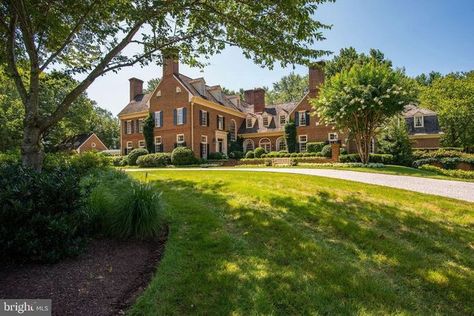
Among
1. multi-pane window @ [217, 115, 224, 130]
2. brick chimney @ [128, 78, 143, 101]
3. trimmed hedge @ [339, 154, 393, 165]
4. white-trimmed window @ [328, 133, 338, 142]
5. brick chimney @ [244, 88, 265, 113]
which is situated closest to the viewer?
trimmed hedge @ [339, 154, 393, 165]

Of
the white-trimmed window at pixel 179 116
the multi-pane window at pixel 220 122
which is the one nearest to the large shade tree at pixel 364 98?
the multi-pane window at pixel 220 122

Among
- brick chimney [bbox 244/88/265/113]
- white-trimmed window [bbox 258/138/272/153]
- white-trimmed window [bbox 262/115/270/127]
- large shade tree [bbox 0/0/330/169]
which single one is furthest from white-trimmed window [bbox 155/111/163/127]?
large shade tree [bbox 0/0/330/169]

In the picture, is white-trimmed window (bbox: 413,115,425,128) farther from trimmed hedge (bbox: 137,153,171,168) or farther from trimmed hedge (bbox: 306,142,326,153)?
trimmed hedge (bbox: 137,153,171,168)

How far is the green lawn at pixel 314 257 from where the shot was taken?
345 cm

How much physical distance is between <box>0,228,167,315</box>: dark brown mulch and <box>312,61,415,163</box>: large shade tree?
52.3 ft

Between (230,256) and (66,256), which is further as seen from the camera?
(230,256)

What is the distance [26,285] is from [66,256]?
0.68 meters

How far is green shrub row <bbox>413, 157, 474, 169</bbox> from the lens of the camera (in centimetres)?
2214

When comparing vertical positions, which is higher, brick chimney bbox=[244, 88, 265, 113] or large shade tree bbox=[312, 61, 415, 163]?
brick chimney bbox=[244, 88, 265, 113]

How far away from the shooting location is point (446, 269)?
167 inches

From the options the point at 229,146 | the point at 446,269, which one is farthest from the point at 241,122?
the point at 446,269

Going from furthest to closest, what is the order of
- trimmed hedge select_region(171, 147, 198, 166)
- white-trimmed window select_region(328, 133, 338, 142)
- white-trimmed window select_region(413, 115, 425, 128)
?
1. white-trimmed window select_region(413, 115, 425, 128)
2. white-trimmed window select_region(328, 133, 338, 142)
3. trimmed hedge select_region(171, 147, 198, 166)

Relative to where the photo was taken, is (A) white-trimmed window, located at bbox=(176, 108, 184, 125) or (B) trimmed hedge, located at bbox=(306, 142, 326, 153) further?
(A) white-trimmed window, located at bbox=(176, 108, 184, 125)

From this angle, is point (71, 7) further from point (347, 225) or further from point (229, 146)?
point (229, 146)
